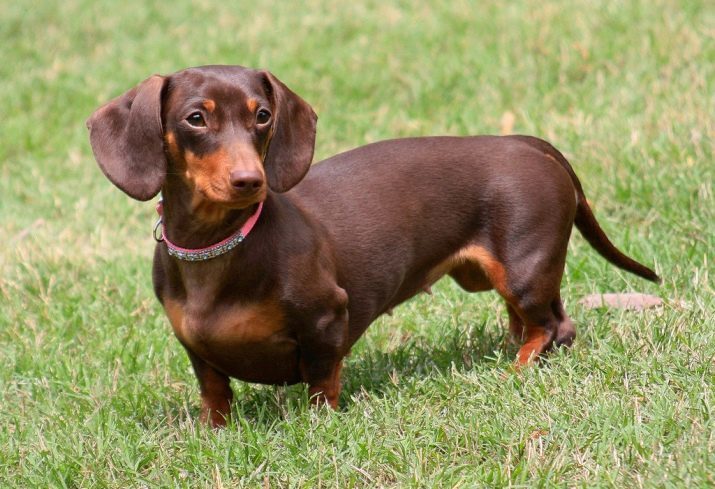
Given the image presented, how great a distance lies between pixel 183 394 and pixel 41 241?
2.18 meters

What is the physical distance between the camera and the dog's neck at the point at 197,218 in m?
3.45

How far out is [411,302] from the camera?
16.0ft

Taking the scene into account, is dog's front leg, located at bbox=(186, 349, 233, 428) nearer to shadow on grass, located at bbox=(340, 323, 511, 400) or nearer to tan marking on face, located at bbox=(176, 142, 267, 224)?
shadow on grass, located at bbox=(340, 323, 511, 400)

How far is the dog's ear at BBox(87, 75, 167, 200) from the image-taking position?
10.8 ft

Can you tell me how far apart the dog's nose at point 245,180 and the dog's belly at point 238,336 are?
1.62 feet

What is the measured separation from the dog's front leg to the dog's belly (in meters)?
0.10

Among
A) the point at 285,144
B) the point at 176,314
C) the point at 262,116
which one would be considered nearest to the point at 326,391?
the point at 176,314

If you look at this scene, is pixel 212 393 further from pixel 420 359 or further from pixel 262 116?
pixel 262 116

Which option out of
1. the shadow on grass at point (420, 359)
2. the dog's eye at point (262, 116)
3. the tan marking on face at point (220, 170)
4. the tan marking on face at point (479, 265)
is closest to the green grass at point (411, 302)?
the shadow on grass at point (420, 359)

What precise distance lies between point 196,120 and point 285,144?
332mm

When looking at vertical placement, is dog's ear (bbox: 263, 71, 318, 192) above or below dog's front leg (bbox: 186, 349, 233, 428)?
above

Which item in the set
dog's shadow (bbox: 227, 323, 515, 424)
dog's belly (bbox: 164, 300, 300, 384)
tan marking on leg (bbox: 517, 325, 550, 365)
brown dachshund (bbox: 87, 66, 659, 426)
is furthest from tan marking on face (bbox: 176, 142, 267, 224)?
tan marking on leg (bbox: 517, 325, 550, 365)

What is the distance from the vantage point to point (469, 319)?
4527 mm

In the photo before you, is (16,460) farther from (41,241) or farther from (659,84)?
(659,84)
